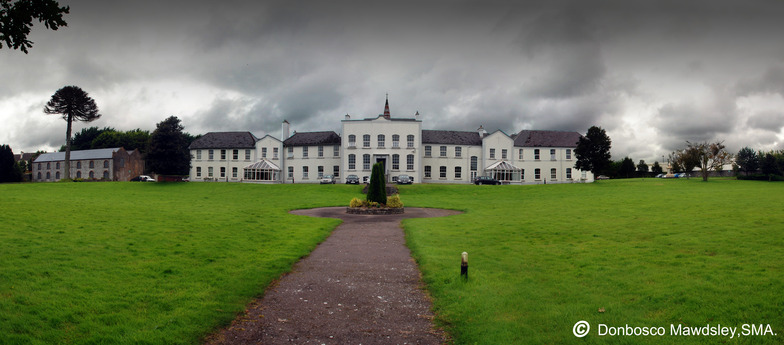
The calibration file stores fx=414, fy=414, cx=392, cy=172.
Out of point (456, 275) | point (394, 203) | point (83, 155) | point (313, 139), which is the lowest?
point (456, 275)

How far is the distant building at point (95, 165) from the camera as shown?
92.0 metres

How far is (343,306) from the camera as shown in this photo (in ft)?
27.0

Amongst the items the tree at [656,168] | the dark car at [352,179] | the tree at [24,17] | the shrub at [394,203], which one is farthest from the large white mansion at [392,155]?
the tree at [656,168]

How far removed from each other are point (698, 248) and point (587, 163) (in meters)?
53.5

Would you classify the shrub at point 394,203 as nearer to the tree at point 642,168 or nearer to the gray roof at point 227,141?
the gray roof at point 227,141

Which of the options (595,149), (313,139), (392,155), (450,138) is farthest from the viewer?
(313,139)

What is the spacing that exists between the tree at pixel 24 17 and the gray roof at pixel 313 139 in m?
58.4

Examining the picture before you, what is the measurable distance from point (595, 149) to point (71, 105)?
78.7 meters

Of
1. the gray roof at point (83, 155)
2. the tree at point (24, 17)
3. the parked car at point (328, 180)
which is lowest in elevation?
the parked car at point (328, 180)

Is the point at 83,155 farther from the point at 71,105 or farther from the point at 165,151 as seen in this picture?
the point at 165,151

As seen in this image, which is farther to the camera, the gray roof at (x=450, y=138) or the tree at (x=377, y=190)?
the gray roof at (x=450, y=138)

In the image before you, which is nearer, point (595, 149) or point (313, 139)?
point (595, 149)

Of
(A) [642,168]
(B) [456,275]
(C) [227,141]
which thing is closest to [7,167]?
(C) [227,141]

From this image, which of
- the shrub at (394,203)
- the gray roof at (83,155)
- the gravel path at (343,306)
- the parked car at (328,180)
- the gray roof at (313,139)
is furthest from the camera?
the gray roof at (83,155)
